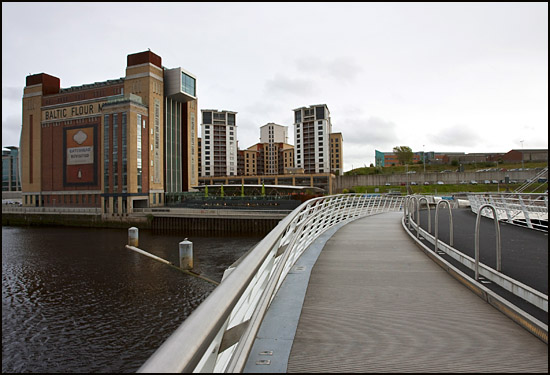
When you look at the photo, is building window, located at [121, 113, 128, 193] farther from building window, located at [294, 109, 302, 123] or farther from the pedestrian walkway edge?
building window, located at [294, 109, 302, 123]

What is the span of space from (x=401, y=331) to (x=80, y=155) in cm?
5447

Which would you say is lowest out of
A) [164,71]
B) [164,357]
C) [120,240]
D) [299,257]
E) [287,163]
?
[120,240]

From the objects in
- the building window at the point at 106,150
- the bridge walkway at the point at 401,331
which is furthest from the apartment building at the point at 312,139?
the bridge walkway at the point at 401,331

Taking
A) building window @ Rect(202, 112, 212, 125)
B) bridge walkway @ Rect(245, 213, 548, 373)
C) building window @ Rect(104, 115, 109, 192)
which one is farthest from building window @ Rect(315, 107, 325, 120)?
bridge walkway @ Rect(245, 213, 548, 373)

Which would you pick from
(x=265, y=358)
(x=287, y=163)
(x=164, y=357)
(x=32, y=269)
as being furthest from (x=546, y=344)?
(x=287, y=163)

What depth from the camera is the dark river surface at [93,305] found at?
28.1 feet

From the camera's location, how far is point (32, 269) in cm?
1753

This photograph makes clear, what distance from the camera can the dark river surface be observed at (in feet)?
28.1

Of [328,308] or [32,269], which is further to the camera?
[32,269]

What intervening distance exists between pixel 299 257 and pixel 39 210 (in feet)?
169

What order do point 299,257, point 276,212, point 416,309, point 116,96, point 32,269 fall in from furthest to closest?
point 116,96 → point 276,212 → point 32,269 → point 299,257 → point 416,309

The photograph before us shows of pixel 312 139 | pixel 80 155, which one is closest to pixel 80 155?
pixel 80 155

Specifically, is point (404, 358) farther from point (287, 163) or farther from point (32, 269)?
point (287, 163)

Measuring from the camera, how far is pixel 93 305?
39.5 feet
